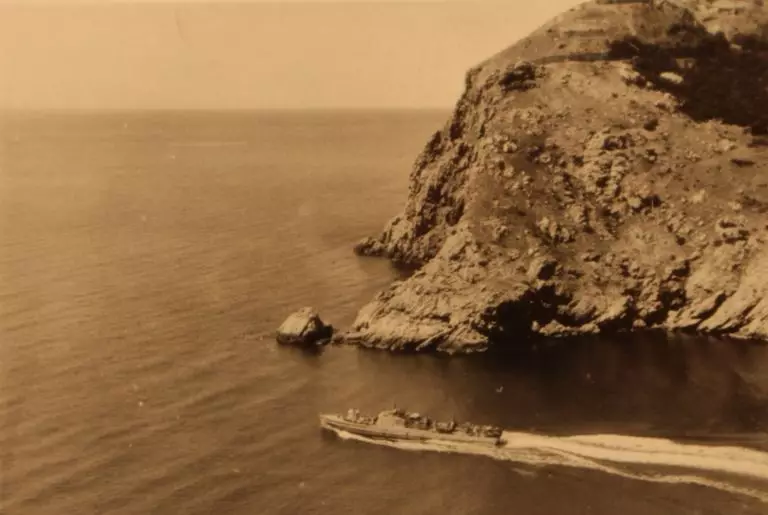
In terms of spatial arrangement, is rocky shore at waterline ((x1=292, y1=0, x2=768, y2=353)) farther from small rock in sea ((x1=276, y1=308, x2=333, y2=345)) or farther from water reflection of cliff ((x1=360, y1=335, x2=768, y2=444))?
water reflection of cliff ((x1=360, y1=335, x2=768, y2=444))

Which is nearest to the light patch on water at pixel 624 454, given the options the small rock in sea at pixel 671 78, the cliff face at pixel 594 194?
the cliff face at pixel 594 194

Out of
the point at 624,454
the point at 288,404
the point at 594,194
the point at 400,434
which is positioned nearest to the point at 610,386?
the point at 624,454

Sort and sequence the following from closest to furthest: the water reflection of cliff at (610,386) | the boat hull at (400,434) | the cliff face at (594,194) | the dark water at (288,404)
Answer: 1. the dark water at (288,404)
2. the boat hull at (400,434)
3. the water reflection of cliff at (610,386)
4. the cliff face at (594,194)

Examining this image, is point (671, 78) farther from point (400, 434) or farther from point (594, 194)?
point (400, 434)

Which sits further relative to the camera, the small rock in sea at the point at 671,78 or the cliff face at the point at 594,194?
the small rock in sea at the point at 671,78

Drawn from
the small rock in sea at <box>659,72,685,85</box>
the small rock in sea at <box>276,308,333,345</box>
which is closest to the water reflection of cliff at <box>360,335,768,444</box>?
the small rock in sea at <box>276,308,333,345</box>

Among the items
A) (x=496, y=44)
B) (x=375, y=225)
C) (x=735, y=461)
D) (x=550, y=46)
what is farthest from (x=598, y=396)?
(x=496, y=44)

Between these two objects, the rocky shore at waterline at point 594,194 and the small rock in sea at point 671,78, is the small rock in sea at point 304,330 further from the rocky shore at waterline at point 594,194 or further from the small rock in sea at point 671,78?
the small rock in sea at point 671,78
